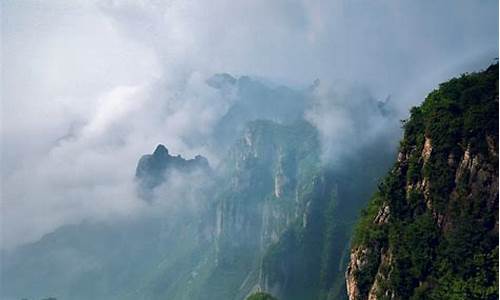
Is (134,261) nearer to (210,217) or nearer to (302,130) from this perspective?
(210,217)

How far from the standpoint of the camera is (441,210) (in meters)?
35.1

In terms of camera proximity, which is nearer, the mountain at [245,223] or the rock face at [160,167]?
the mountain at [245,223]

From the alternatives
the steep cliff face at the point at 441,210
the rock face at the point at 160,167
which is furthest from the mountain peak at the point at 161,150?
the steep cliff face at the point at 441,210

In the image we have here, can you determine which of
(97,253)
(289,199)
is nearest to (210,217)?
(289,199)

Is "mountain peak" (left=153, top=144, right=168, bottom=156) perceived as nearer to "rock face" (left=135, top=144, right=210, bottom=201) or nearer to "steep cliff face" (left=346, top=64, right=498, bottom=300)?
"rock face" (left=135, top=144, right=210, bottom=201)

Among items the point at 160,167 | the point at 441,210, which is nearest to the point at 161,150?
the point at 160,167

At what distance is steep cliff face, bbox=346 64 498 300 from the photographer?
31.9 meters

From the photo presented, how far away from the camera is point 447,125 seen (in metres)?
36.4

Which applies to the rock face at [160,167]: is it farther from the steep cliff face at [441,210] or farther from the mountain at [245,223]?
the steep cliff face at [441,210]

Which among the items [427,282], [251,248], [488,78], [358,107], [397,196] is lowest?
[427,282]

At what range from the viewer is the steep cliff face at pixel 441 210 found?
3186 centimetres

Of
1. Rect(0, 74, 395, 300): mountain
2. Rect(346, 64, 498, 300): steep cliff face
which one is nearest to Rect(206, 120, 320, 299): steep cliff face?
Rect(0, 74, 395, 300): mountain

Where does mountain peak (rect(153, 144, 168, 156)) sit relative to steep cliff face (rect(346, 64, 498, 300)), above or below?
above

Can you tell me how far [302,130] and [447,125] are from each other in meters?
112
